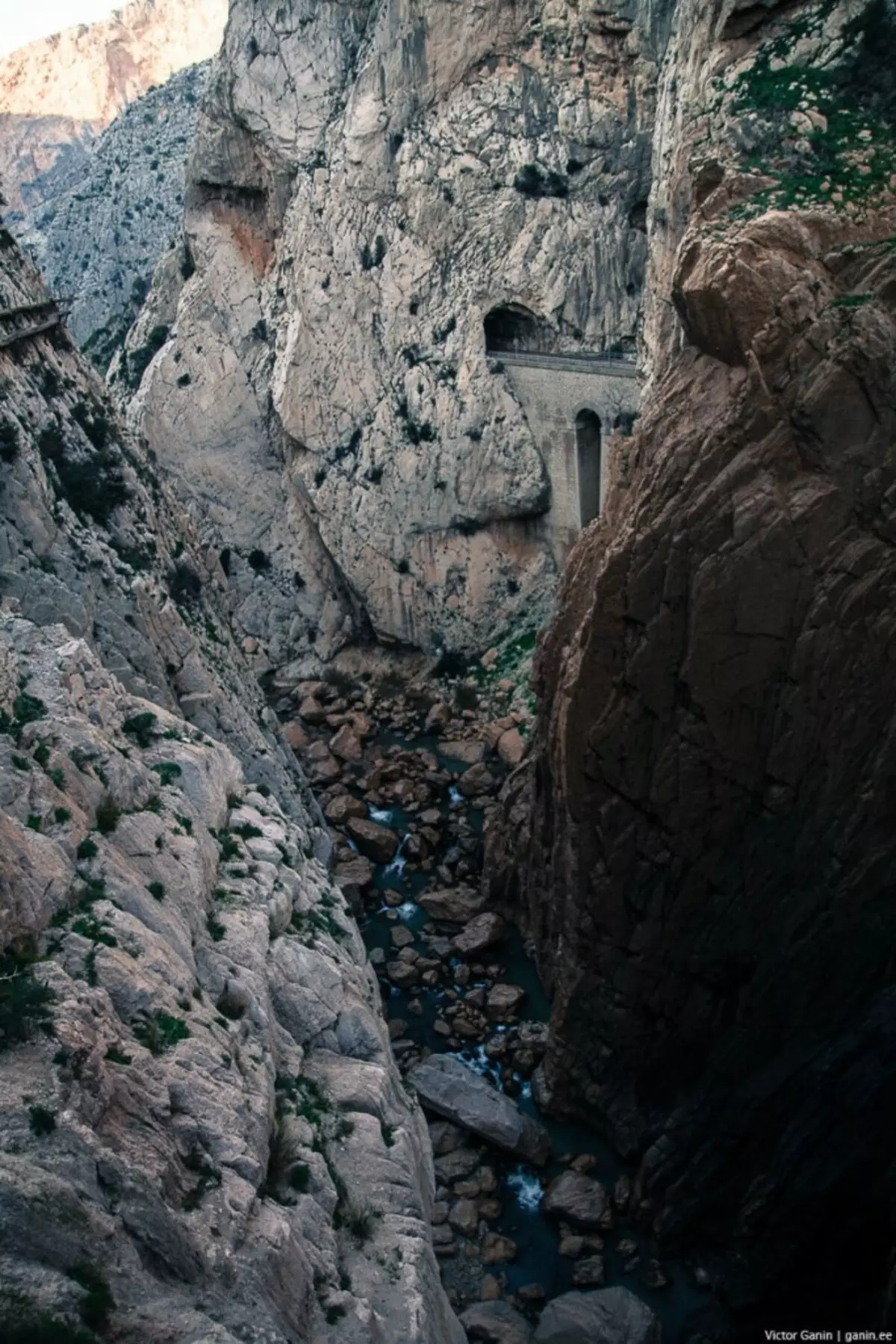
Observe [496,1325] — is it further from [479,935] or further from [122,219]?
[122,219]

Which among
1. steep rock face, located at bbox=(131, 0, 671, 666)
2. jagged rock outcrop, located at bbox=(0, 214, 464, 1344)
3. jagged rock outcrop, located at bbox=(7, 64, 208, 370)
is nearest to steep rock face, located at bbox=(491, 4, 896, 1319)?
jagged rock outcrop, located at bbox=(0, 214, 464, 1344)

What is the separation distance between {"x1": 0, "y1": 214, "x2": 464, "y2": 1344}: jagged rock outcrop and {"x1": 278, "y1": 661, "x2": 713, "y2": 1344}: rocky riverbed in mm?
3982

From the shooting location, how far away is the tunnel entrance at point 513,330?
1483 inches

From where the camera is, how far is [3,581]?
64.4 ft

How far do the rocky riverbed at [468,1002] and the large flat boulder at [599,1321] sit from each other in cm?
10

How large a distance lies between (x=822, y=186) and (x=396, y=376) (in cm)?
2263

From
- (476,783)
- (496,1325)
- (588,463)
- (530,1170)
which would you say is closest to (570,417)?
(588,463)

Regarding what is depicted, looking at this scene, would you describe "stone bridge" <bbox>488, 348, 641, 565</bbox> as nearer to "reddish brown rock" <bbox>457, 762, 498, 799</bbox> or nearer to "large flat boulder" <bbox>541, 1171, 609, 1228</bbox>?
"reddish brown rock" <bbox>457, 762, 498, 799</bbox>

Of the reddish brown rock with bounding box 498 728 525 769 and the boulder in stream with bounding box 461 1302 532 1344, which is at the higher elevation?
the reddish brown rock with bounding box 498 728 525 769

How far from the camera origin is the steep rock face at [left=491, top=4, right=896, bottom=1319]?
1714 cm

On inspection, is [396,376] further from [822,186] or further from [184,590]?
[822,186]

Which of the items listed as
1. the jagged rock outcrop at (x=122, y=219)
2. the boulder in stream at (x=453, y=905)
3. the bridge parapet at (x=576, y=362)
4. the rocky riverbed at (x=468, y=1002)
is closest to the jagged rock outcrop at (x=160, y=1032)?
the rocky riverbed at (x=468, y=1002)

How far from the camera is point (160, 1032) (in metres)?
11.8

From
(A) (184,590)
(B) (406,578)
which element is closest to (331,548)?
(B) (406,578)
